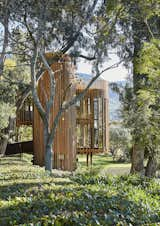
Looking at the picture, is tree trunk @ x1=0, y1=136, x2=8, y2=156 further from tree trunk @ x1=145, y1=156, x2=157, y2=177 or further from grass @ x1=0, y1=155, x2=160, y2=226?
grass @ x1=0, y1=155, x2=160, y2=226

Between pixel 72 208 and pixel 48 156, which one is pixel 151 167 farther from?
pixel 72 208

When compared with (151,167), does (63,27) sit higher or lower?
higher

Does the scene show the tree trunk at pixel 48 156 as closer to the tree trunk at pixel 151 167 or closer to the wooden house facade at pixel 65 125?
the wooden house facade at pixel 65 125

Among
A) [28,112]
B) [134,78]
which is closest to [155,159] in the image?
[134,78]

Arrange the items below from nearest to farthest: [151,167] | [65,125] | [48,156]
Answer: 1. [48,156]
2. [151,167]
3. [65,125]

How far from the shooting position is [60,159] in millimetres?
Result: 15492

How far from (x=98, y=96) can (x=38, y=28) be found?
819cm

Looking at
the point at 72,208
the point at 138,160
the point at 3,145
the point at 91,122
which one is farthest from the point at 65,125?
the point at 72,208

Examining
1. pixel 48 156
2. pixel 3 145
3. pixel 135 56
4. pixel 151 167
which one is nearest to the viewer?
pixel 48 156

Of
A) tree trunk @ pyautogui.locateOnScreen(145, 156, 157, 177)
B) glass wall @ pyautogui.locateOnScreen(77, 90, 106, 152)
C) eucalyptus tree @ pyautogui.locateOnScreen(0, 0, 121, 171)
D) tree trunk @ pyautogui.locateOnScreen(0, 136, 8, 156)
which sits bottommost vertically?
tree trunk @ pyautogui.locateOnScreen(145, 156, 157, 177)

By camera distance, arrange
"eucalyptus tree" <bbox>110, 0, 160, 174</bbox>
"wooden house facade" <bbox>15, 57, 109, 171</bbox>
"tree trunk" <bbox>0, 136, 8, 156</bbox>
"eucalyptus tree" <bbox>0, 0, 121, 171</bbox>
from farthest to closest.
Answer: "tree trunk" <bbox>0, 136, 8, 156</bbox> < "wooden house facade" <bbox>15, 57, 109, 171</bbox> < "eucalyptus tree" <bbox>110, 0, 160, 174</bbox> < "eucalyptus tree" <bbox>0, 0, 121, 171</bbox>

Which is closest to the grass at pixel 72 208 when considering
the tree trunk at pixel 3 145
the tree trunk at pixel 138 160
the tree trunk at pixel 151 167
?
the tree trunk at pixel 138 160

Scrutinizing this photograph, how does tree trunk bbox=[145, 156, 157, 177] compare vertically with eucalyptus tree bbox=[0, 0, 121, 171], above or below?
below

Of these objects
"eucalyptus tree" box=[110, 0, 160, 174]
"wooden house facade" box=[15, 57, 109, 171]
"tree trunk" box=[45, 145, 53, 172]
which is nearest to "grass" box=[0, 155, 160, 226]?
"tree trunk" box=[45, 145, 53, 172]
